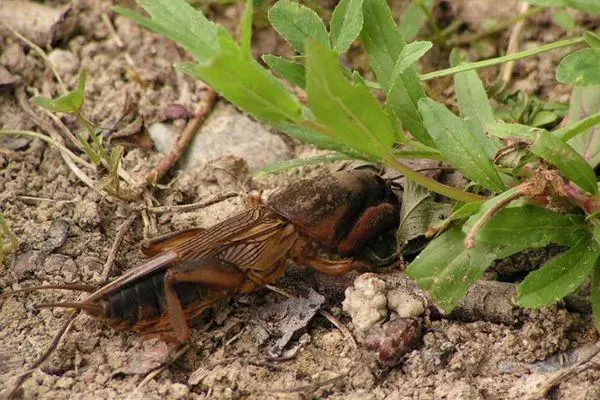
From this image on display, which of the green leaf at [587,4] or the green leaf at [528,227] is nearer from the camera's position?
the green leaf at [528,227]

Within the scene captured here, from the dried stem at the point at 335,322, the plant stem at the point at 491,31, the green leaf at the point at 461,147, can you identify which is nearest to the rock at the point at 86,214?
the dried stem at the point at 335,322

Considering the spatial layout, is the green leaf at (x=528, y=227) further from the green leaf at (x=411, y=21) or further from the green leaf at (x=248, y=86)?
the green leaf at (x=411, y=21)

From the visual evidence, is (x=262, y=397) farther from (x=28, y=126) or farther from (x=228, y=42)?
(x=28, y=126)

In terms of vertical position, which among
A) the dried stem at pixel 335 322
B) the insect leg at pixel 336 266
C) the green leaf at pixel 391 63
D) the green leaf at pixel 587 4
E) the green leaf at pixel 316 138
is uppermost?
the green leaf at pixel 587 4

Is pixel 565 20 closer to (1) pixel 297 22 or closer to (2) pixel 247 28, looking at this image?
(1) pixel 297 22

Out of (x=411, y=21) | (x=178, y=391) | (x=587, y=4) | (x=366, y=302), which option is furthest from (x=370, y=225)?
(x=411, y=21)

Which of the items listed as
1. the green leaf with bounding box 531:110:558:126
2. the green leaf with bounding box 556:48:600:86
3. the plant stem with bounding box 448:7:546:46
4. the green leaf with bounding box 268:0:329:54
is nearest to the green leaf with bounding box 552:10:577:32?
the plant stem with bounding box 448:7:546:46
